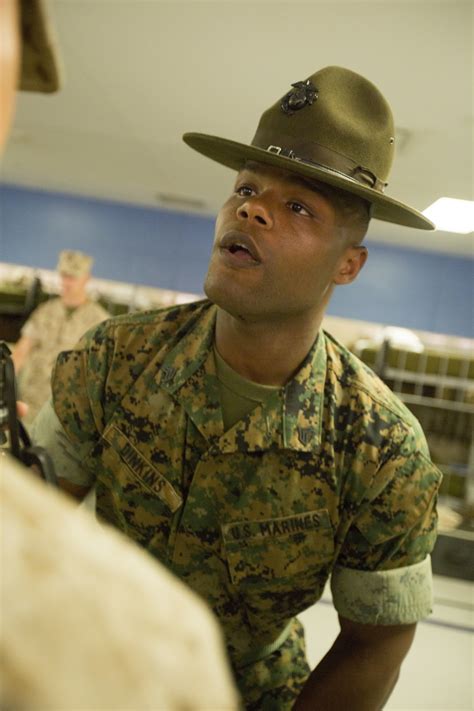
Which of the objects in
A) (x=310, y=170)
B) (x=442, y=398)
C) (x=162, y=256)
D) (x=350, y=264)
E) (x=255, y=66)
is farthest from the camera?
(x=162, y=256)

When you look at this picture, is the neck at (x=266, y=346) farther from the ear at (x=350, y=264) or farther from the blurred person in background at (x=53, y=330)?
the blurred person in background at (x=53, y=330)

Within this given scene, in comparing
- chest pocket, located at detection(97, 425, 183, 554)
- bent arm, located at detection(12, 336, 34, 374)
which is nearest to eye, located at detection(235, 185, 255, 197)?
chest pocket, located at detection(97, 425, 183, 554)

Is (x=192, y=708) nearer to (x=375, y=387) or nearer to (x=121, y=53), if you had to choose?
(x=375, y=387)

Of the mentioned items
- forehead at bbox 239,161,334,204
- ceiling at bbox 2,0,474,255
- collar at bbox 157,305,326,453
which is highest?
ceiling at bbox 2,0,474,255

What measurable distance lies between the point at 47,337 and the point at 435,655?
221 cm

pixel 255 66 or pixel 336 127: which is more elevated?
pixel 255 66

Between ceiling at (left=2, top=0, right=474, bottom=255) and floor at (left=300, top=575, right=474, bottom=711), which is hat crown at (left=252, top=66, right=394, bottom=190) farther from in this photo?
floor at (left=300, top=575, right=474, bottom=711)

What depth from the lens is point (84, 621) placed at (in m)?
0.18

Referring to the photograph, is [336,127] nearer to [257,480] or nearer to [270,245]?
[270,245]

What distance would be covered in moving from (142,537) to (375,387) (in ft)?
1.50

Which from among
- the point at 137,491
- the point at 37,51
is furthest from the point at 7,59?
the point at 137,491

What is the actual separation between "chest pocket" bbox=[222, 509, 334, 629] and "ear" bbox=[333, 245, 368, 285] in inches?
15.2

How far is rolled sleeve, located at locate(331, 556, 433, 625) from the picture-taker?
968 millimetres

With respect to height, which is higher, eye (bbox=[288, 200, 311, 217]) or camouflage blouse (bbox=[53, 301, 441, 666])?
eye (bbox=[288, 200, 311, 217])
